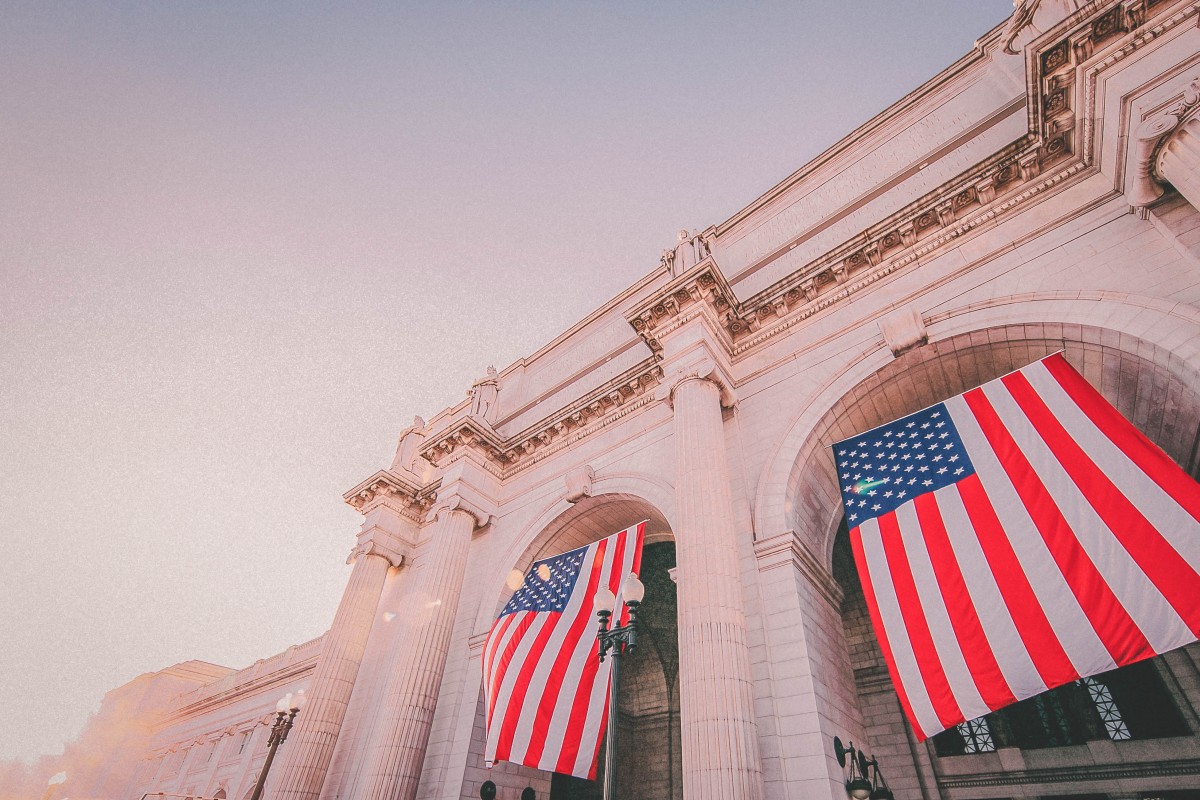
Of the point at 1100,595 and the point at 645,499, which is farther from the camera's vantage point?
the point at 645,499

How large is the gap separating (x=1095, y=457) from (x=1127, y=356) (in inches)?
89.8

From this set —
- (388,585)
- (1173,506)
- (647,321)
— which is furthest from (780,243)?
(388,585)

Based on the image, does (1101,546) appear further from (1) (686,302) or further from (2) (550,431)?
(2) (550,431)

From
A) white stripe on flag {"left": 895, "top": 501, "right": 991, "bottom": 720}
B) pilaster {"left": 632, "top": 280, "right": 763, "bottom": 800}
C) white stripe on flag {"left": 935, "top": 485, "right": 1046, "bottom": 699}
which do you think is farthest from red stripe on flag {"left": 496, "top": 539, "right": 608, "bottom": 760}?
white stripe on flag {"left": 935, "top": 485, "right": 1046, "bottom": 699}

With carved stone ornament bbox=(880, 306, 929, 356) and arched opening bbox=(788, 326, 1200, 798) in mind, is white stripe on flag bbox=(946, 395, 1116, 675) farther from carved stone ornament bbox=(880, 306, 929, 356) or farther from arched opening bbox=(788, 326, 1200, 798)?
arched opening bbox=(788, 326, 1200, 798)

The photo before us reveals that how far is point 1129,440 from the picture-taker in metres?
7.72

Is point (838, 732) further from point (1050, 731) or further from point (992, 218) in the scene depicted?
point (992, 218)

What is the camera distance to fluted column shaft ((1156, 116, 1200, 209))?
7461 millimetres

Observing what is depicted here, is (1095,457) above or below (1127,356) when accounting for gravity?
below

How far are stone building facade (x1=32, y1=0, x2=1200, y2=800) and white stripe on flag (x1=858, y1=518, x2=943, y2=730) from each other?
4.31 feet

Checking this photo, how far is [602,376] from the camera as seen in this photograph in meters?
18.5

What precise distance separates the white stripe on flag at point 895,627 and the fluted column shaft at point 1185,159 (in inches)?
243

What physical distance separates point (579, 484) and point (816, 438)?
240 inches

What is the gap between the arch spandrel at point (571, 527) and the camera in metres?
14.4
